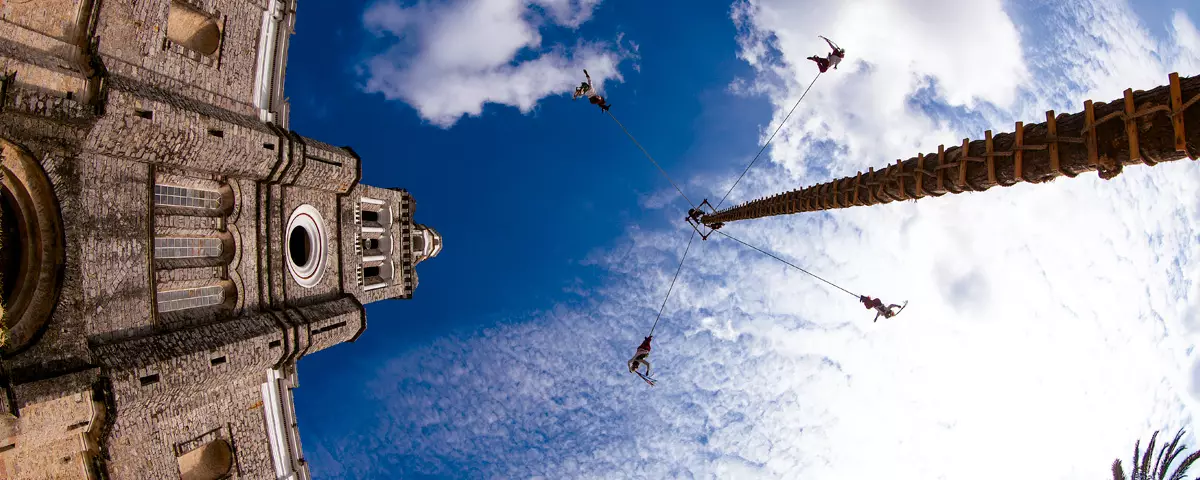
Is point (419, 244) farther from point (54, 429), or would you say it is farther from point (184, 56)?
point (54, 429)

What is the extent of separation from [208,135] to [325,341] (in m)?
7.29

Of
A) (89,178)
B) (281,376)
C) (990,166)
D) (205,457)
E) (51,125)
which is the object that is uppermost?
(51,125)

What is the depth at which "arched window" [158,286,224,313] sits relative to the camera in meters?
14.4

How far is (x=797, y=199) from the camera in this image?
39.8 feet

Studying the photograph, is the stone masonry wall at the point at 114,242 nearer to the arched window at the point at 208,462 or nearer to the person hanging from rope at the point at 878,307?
the arched window at the point at 208,462

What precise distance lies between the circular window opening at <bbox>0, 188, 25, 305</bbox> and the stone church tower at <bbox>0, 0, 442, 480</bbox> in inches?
1.4

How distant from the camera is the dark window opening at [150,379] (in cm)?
1253

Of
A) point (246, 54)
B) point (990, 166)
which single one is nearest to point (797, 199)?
point (990, 166)

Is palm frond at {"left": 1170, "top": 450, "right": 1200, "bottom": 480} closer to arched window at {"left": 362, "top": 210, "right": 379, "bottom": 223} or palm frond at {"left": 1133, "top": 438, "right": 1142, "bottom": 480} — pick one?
palm frond at {"left": 1133, "top": 438, "right": 1142, "bottom": 480}

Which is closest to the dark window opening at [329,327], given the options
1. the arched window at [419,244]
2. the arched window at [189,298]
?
the arched window at [189,298]

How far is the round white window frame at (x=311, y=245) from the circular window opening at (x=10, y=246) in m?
6.75

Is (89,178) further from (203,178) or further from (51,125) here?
(203,178)

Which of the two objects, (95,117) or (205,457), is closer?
(95,117)

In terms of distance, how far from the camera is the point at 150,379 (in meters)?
12.7
